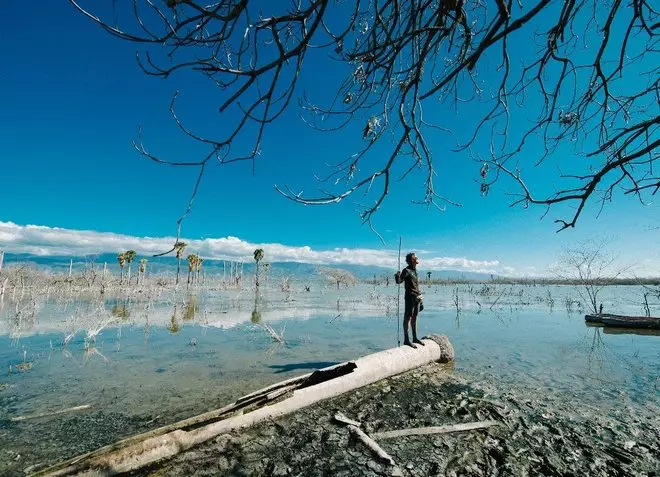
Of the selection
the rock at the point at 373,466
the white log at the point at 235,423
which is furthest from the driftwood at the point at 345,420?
the rock at the point at 373,466

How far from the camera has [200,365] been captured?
30.1 feet

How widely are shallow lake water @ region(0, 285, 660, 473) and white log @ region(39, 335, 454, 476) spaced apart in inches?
63.7

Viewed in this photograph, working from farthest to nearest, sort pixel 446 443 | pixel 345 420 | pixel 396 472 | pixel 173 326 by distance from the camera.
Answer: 1. pixel 173 326
2. pixel 345 420
3. pixel 446 443
4. pixel 396 472

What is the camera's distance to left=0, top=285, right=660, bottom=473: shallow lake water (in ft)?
17.5

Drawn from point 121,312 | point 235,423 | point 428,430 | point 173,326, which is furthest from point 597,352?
point 121,312

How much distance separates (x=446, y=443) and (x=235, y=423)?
8.79 feet

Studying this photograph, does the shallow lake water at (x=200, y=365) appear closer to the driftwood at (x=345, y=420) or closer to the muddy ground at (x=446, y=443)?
the muddy ground at (x=446, y=443)

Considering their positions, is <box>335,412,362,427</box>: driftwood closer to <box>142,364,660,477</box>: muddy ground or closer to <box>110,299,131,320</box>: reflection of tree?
<box>142,364,660,477</box>: muddy ground

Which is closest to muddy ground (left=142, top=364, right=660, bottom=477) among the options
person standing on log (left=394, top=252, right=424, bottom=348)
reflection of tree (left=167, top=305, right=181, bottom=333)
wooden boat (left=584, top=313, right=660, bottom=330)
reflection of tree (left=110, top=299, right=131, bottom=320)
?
person standing on log (left=394, top=252, right=424, bottom=348)

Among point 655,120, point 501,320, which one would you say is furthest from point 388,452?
point 501,320

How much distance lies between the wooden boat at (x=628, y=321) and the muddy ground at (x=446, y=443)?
15.2 metres

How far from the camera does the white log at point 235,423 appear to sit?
313cm

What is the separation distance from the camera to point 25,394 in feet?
22.0

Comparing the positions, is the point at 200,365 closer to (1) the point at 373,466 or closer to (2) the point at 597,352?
(1) the point at 373,466
